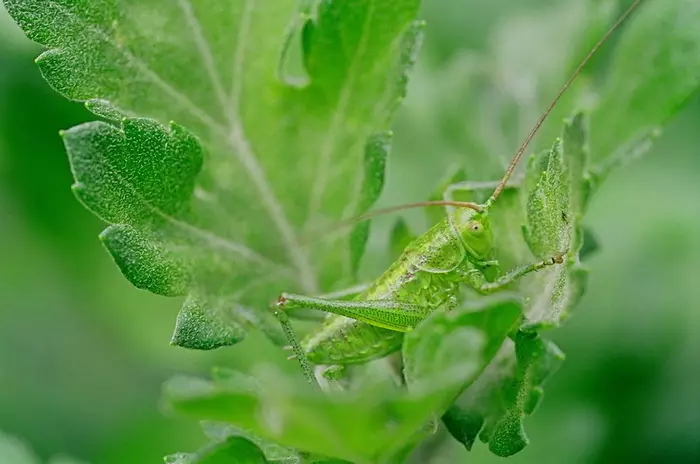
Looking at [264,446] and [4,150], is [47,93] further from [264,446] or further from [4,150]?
[264,446]

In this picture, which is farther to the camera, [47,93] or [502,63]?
[47,93]

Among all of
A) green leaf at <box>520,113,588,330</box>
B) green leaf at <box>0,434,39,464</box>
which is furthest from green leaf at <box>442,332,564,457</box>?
green leaf at <box>0,434,39,464</box>

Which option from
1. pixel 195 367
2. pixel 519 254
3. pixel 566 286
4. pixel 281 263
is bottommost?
pixel 566 286

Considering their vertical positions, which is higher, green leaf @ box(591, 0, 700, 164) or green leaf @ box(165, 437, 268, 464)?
green leaf @ box(591, 0, 700, 164)

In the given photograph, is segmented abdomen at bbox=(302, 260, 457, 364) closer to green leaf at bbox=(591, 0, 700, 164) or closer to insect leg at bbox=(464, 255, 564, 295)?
insect leg at bbox=(464, 255, 564, 295)

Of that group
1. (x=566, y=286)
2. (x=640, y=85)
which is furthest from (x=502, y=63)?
(x=566, y=286)

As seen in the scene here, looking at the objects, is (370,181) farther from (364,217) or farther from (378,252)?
(378,252)

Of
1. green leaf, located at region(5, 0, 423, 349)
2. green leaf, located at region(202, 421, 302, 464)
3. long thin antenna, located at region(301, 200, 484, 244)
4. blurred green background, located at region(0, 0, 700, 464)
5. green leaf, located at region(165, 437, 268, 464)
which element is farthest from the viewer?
blurred green background, located at region(0, 0, 700, 464)
